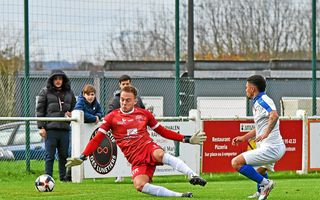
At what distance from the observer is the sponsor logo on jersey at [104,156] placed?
1774cm

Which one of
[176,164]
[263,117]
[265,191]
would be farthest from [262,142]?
[176,164]

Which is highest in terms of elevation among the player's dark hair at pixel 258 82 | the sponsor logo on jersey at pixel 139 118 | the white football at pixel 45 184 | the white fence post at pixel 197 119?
the player's dark hair at pixel 258 82

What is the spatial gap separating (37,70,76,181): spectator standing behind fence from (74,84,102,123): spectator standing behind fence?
11.8 inches

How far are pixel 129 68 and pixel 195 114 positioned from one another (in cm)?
1623

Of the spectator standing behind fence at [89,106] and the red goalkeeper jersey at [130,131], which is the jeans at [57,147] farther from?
the red goalkeeper jersey at [130,131]

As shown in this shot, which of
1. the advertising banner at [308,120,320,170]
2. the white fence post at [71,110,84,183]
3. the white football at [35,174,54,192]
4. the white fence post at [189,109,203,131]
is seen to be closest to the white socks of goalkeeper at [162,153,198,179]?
the white football at [35,174,54,192]

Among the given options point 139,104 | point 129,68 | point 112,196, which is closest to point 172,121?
point 139,104

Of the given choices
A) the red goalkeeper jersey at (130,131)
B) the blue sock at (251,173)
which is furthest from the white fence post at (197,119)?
the blue sock at (251,173)

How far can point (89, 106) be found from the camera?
17531mm

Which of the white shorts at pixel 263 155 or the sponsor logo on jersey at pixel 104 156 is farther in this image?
the sponsor logo on jersey at pixel 104 156

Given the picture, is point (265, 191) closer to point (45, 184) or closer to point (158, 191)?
point (158, 191)

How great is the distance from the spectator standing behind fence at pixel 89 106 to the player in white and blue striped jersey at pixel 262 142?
4.72m

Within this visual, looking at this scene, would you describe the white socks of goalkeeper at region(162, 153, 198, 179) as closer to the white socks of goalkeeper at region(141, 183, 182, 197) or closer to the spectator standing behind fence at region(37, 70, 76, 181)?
the white socks of goalkeeper at region(141, 183, 182, 197)

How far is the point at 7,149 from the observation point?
65.6 feet
